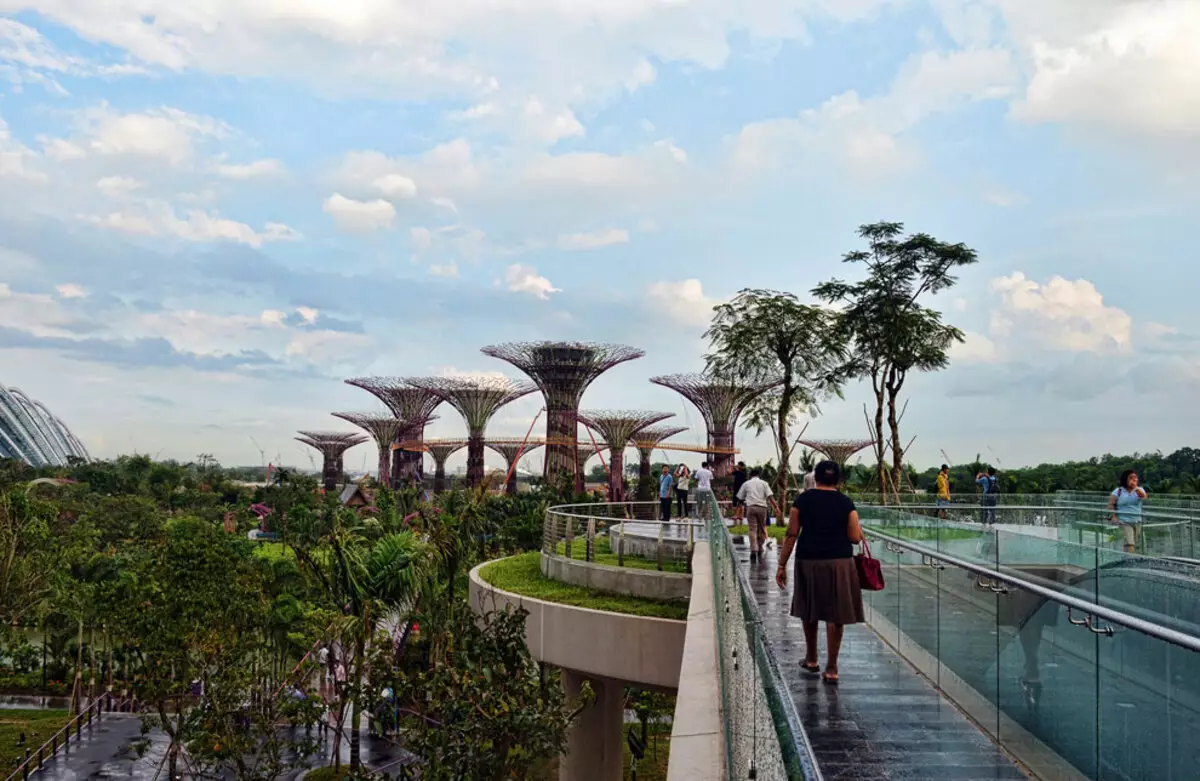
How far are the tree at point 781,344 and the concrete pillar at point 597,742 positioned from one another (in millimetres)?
11041

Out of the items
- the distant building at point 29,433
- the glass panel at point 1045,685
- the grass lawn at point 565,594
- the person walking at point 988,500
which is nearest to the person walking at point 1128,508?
the person walking at point 988,500

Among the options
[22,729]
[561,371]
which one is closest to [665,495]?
[22,729]

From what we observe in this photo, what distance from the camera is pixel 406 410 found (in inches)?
2421

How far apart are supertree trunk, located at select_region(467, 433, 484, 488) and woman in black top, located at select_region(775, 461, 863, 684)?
48502 millimetres

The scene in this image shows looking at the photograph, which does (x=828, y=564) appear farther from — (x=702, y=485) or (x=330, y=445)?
(x=330, y=445)

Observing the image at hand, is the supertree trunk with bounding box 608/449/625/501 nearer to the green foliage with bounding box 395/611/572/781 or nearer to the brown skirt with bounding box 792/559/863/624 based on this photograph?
the green foliage with bounding box 395/611/572/781

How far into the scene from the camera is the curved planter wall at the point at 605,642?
13.4m

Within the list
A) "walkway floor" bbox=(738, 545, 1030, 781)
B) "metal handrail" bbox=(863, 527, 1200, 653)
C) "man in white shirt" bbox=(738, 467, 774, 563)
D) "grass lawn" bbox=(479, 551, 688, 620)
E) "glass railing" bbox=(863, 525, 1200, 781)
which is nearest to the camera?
"metal handrail" bbox=(863, 527, 1200, 653)

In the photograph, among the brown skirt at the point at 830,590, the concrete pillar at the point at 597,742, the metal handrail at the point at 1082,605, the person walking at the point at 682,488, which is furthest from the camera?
the person walking at the point at 682,488

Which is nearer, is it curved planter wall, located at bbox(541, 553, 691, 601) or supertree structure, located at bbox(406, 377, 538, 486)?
curved planter wall, located at bbox(541, 553, 691, 601)

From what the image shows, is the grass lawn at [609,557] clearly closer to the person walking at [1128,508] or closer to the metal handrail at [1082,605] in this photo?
the person walking at [1128,508]

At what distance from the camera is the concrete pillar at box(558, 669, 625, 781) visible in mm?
16406

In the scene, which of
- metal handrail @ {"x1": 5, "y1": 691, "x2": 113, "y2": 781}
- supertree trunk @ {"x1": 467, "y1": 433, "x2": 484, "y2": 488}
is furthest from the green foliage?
supertree trunk @ {"x1": 467, "y1": 433, "x2": 484, "y2": 488}

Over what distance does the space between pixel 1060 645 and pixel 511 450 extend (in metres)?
60.0
